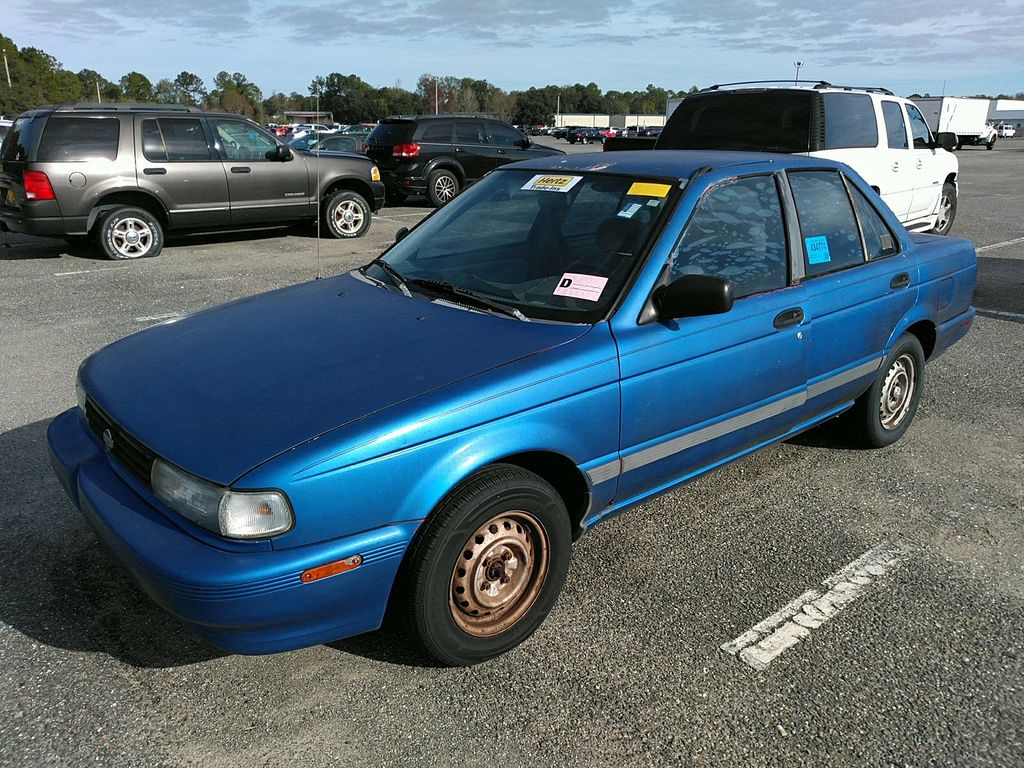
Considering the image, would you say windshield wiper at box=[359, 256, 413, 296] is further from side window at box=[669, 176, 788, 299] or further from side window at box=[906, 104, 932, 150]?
side window at box=[906, 104, 932, 150]

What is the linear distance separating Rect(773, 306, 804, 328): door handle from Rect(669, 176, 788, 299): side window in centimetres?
13

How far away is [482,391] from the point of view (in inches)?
104

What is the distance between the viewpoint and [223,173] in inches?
409

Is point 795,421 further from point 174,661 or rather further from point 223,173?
point 223,173

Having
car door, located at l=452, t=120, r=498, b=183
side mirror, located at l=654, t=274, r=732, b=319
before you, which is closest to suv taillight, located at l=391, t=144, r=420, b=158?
car door, located at l=452, t=120, r=498, b=183

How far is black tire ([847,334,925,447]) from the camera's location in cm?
440

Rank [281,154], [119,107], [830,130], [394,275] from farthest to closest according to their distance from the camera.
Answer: [281,154] → [119,107] → [830,130] → [394,275]

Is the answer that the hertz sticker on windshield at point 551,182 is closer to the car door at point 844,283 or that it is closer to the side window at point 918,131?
the car door at point 844,283

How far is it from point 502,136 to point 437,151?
1.47 metres

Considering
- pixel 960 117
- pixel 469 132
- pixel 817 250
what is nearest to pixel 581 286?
pixel 817 250

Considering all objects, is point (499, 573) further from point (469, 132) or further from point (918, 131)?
point (469, 132)

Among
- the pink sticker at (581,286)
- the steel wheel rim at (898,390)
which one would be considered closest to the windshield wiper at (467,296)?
the pink sticker at (581,286)

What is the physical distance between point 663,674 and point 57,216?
914 centimetres

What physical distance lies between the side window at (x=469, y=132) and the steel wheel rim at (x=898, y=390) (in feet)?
38.0
